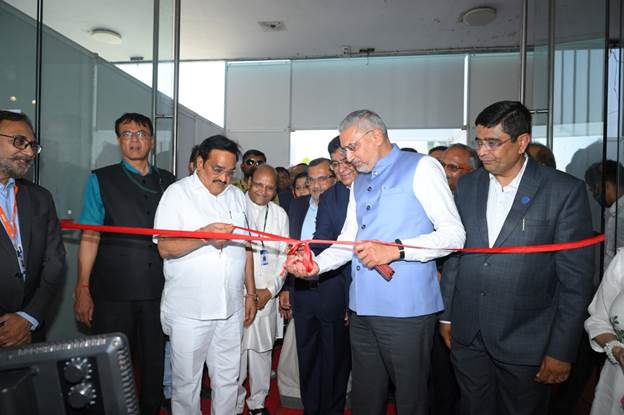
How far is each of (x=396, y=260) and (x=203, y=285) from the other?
1.16 meters

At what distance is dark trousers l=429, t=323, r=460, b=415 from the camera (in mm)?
3029

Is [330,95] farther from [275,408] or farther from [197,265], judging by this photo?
[197,265]

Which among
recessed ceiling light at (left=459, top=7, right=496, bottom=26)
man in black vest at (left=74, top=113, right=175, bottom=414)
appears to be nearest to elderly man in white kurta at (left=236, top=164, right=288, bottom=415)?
man in black vest at (left=74, top=113, right=175, bottom=414)

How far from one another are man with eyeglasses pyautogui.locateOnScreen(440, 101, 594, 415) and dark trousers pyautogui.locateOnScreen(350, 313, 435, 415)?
25 cm

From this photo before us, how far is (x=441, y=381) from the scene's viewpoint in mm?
3066

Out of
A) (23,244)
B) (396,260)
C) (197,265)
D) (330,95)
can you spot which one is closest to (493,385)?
(396,260)

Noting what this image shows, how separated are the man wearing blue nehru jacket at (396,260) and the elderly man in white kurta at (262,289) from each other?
3.74 feet

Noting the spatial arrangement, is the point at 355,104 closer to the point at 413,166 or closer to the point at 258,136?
the point at 258,136

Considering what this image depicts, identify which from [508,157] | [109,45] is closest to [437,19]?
[109,45]

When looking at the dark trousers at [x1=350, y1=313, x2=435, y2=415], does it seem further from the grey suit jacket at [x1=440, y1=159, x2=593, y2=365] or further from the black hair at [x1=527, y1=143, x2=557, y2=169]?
the black hair at [x1=527, y1=143, x2=557, y2=169]

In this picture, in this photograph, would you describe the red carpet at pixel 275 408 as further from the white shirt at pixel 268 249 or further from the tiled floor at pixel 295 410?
the white shirt at pixel 268 249

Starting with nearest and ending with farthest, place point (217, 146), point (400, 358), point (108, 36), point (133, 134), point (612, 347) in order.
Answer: point (612, 347)
point (400, 358)
point (217, 146)
point (133, 134)
point (108, 36)

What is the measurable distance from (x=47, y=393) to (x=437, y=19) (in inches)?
303

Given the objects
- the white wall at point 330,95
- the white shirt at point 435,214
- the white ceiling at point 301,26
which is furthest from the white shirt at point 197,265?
the white wall at point 330,95
